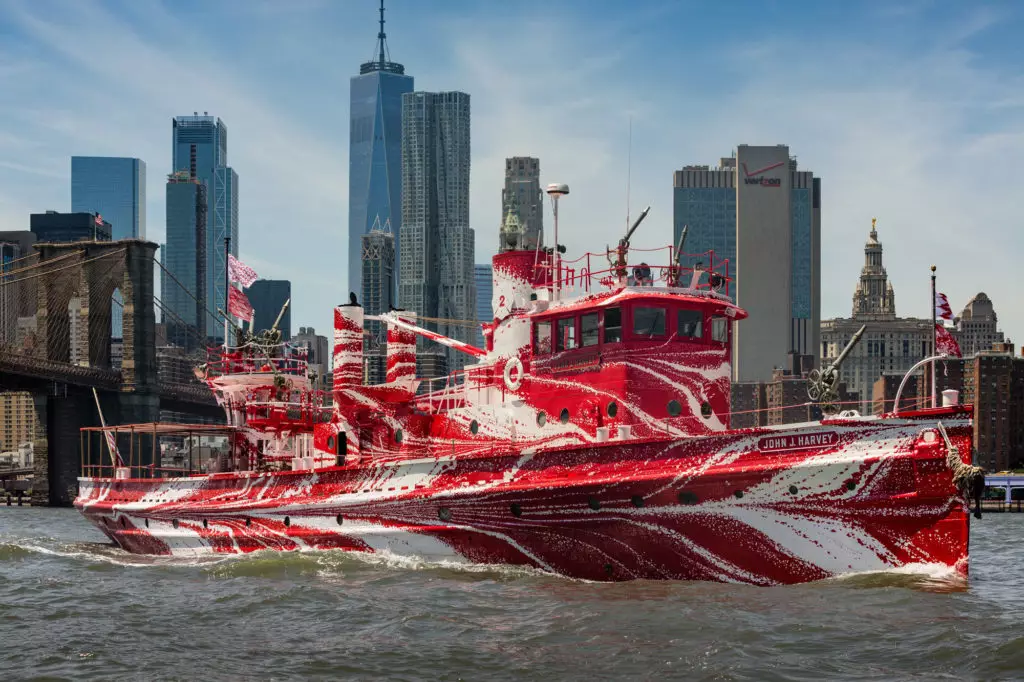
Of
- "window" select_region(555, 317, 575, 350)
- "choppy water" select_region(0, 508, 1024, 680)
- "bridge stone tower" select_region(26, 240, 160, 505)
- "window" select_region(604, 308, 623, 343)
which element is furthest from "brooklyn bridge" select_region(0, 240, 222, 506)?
"window" select_region(604, 308, 623, 343)

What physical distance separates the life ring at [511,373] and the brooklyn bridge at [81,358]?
2228 inches

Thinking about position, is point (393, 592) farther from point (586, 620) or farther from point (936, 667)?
point (936, 667)

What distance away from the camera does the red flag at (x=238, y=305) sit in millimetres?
34219

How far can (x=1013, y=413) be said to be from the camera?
126 m

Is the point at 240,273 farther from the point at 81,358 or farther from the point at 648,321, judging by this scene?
the point at 81,358

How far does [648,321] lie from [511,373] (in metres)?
3.35

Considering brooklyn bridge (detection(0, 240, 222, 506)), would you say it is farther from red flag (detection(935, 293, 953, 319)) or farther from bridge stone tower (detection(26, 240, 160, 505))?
red flag (detection(935, 293, 953, 319))

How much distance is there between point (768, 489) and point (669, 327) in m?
4.07

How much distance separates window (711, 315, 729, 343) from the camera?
79.7ft

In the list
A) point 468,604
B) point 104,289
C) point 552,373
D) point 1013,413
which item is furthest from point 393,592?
point 1013,413

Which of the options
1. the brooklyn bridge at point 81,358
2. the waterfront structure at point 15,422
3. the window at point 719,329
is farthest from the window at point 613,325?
the waterfront structure at point 15,422

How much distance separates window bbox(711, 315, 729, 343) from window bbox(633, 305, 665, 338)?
1.23 m

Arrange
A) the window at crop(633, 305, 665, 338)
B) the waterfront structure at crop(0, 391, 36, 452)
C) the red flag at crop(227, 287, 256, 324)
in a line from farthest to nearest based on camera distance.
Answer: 1. the waterfront structure at crop(0, 391, 36, 452)
2. the red flag at crop(227, 287, 256, 324)
3. the window at crop(633, 305, 665, 338)

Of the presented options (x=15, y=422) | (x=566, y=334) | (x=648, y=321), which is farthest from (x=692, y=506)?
(x=15, y=422)
